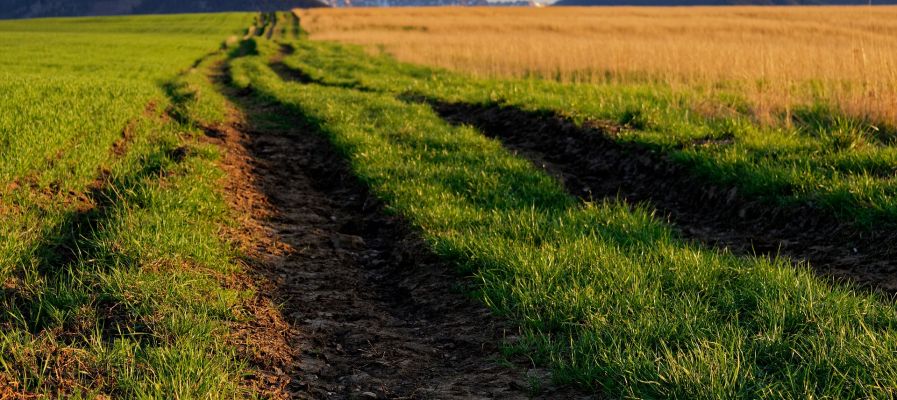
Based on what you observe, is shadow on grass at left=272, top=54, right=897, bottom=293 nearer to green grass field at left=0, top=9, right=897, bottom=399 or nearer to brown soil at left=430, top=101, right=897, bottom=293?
brown soil at left=430, top=101, right=897, bottom=293

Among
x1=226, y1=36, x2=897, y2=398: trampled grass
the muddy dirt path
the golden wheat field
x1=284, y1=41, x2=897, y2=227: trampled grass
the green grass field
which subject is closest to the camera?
x1=226, y1=36, x2=897, y2=398: trampled grass

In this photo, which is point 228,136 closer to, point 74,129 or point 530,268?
point 74,129

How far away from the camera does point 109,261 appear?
526 cm

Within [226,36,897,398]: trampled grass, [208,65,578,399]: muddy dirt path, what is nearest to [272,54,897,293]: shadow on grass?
[226,36,897,398]: trampled grass

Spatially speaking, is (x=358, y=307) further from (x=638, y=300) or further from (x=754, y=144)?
(x=754, y=144)

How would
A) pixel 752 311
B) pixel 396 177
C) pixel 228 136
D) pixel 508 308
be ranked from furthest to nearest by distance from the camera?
pixel 228 136 → pixel 396 177 → pixel 508 308 → pixel 752 311

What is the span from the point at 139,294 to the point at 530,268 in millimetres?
2528

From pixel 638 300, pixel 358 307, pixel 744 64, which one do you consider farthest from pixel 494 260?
pixel 744 64

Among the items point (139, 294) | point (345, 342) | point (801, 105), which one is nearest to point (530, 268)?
point (345, 342)

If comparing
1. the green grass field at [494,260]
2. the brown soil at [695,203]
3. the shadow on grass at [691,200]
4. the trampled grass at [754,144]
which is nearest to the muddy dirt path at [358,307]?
the green grass field at [494,260]

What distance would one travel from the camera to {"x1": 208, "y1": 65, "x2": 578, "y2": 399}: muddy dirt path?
4.14 m

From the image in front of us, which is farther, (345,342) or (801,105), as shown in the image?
(801,105)

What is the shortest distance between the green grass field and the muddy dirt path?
7.9 inches

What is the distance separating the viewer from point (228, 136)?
12.1m
